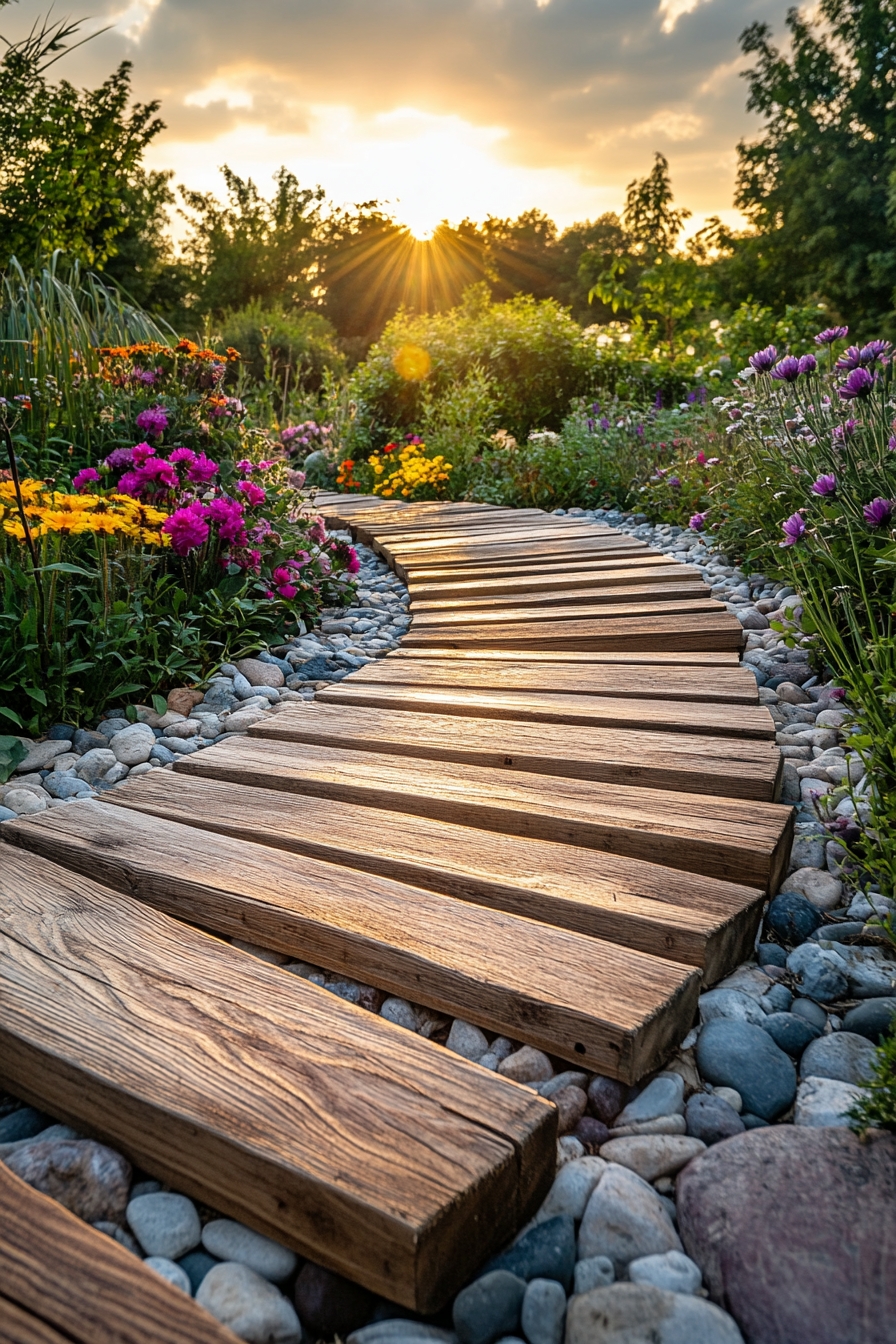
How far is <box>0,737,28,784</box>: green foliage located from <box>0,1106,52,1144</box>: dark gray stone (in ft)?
4.06

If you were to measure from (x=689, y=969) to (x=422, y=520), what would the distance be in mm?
4604

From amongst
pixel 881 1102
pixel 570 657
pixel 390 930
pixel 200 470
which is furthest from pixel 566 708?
pixel 200 470

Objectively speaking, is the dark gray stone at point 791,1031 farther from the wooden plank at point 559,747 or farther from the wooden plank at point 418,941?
the wooden plank at point 559,747

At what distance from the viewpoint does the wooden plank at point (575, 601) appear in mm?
3250

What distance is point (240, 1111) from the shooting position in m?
0.98

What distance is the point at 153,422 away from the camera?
12.0 ft

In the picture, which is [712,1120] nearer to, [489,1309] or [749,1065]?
[749,1065]

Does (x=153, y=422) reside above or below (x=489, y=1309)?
above

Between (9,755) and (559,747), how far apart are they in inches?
57.5

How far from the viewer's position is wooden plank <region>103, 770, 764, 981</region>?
1.34 meters

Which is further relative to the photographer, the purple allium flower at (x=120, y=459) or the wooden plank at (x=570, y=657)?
the purple allium flower at (x=120, y=459)

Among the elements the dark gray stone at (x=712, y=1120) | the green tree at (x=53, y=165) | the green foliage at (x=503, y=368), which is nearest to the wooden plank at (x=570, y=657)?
the dark gray stone at (x=712, y=1120)

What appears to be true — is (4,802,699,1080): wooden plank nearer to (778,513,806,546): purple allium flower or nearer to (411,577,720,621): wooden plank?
(778,513,806,546): purple allium flower

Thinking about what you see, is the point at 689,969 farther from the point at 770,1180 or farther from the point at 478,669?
the point at 478,669
